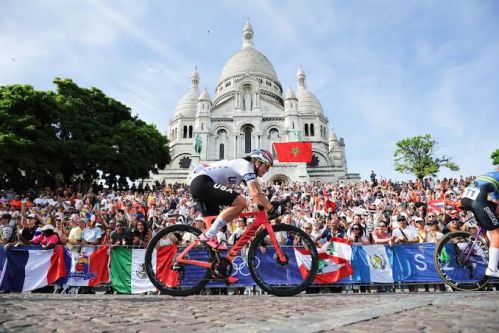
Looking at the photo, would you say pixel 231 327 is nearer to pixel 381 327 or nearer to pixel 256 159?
pixel 381 327

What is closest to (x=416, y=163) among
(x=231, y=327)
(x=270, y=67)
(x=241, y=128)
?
(x=241, y=128)

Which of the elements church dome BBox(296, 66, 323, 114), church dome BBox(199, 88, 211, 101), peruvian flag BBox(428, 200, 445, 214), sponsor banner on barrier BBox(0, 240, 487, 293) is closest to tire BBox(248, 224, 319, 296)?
sponsor banner on barrier BBox(0, 240, 487, 293)

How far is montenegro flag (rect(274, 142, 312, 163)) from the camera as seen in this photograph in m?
35.8

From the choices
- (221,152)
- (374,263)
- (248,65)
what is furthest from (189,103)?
(374,263)

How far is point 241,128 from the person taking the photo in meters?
57.8

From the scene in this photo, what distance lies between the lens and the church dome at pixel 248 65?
73.5 metres

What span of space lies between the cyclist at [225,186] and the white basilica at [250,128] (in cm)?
4382

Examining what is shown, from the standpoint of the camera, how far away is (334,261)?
7996mm

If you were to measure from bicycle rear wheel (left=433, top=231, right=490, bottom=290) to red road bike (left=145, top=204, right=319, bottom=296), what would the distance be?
242cm

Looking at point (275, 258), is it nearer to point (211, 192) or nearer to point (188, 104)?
point (211, 192)

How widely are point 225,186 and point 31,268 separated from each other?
6.31 metres

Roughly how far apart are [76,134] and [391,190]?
83.6 feet

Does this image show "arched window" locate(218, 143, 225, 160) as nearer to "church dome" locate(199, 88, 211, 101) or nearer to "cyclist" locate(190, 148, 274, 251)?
"church dome" locate(199, 88, 211, 101)

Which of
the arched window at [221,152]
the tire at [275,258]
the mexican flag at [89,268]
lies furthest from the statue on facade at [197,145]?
the tire at [275,258]
